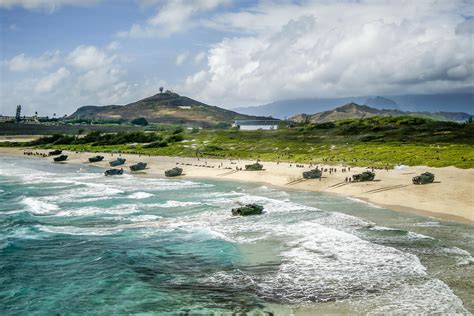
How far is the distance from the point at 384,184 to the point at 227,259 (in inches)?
1154

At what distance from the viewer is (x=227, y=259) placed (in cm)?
2658

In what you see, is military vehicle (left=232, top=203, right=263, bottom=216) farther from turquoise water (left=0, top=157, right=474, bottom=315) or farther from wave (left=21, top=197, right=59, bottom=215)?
wave (left=21, top=197, right=59, bottom=215)

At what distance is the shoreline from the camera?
129ft

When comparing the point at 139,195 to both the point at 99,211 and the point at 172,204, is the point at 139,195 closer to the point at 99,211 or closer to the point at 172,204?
the point at 172,204

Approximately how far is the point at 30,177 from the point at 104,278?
54.9 meters

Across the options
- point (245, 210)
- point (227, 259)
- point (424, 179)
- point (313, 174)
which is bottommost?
point (227, 259)

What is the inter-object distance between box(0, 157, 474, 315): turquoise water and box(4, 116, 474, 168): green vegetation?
31.3 meters

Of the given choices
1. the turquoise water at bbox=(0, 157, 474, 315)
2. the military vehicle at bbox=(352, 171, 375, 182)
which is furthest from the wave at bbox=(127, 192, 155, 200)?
the military vehicle at bbox=(352, 171, 375, 182)

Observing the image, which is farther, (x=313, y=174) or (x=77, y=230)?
(x=313, y=174)

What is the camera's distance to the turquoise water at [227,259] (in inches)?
785

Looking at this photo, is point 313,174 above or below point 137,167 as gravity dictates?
above

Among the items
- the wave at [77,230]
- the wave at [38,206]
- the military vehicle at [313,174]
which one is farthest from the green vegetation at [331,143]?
the wave at [77,230]

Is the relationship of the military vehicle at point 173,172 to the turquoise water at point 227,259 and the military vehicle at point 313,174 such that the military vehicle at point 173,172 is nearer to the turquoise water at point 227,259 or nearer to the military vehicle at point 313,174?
the military vehicle at point 313,174

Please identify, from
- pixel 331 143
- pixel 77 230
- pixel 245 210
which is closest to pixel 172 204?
pixel 245 210
